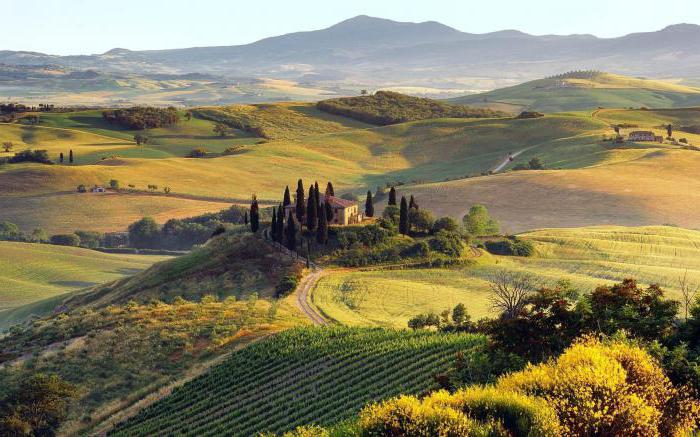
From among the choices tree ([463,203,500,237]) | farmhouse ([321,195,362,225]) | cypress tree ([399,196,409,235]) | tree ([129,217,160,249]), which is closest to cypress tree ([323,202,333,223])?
farmhouse ([321,195,362,225])

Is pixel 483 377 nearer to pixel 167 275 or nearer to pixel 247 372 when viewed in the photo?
pixel 247 372

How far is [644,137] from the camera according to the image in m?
194

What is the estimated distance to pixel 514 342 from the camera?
120 feet

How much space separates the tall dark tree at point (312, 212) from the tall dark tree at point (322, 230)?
1.27 metres

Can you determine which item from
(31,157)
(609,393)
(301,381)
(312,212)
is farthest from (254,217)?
(31,157)

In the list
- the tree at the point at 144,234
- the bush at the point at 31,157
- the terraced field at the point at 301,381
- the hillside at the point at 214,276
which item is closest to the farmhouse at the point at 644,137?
the tree at the point at 144,234

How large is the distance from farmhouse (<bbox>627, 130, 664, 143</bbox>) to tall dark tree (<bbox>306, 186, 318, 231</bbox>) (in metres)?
128

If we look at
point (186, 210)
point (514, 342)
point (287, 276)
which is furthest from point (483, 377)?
point (186, 210)

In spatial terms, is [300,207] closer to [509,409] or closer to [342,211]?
[342,211]

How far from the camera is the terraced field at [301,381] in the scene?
4234 cm

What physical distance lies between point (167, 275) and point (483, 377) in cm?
5744

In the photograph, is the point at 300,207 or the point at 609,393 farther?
the point at 300,207

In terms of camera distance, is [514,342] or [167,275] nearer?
[514,342]

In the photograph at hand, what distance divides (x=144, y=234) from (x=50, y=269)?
27203 mm
